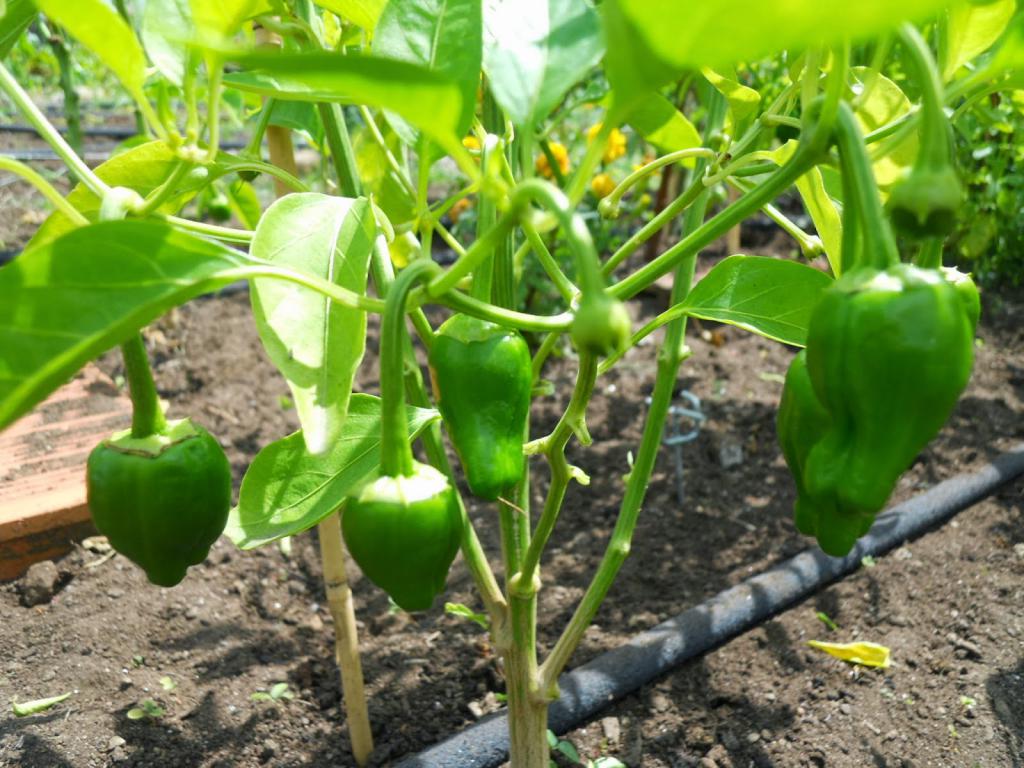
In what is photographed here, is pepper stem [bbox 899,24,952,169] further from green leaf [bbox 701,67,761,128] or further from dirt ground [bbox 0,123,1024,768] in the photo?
dirt ground [bbox 0,123,1024,768]

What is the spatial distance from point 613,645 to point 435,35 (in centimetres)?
100

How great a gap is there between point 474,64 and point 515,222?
127 millimetres

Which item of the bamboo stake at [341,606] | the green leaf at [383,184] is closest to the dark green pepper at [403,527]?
the green leaf at [383,184]

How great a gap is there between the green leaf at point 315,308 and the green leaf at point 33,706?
34.0 inches

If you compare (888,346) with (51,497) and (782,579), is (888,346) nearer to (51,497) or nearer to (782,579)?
(782,579)

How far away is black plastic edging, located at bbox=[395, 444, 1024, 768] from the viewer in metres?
1.06

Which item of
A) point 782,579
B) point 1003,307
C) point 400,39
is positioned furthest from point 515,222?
point 1003,307

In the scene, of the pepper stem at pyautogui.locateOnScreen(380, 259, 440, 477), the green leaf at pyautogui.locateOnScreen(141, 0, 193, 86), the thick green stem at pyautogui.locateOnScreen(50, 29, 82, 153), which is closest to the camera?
the pepper stem at pyautogui.locateOnScreen(380, 259, 440, 477)

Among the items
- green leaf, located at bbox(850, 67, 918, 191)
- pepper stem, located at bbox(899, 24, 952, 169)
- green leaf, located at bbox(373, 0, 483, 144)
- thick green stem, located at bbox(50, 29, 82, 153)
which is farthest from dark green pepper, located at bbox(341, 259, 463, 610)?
thick green stem, located at bbox(50, 29, 82, 153)

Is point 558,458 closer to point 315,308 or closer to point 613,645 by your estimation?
point 315,308

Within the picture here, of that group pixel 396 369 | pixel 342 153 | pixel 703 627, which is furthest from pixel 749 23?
pixel 703 627

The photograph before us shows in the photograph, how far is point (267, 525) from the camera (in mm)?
561

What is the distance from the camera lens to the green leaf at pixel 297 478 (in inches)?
22.2

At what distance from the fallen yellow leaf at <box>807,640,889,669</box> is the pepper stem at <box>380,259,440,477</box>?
98cm
